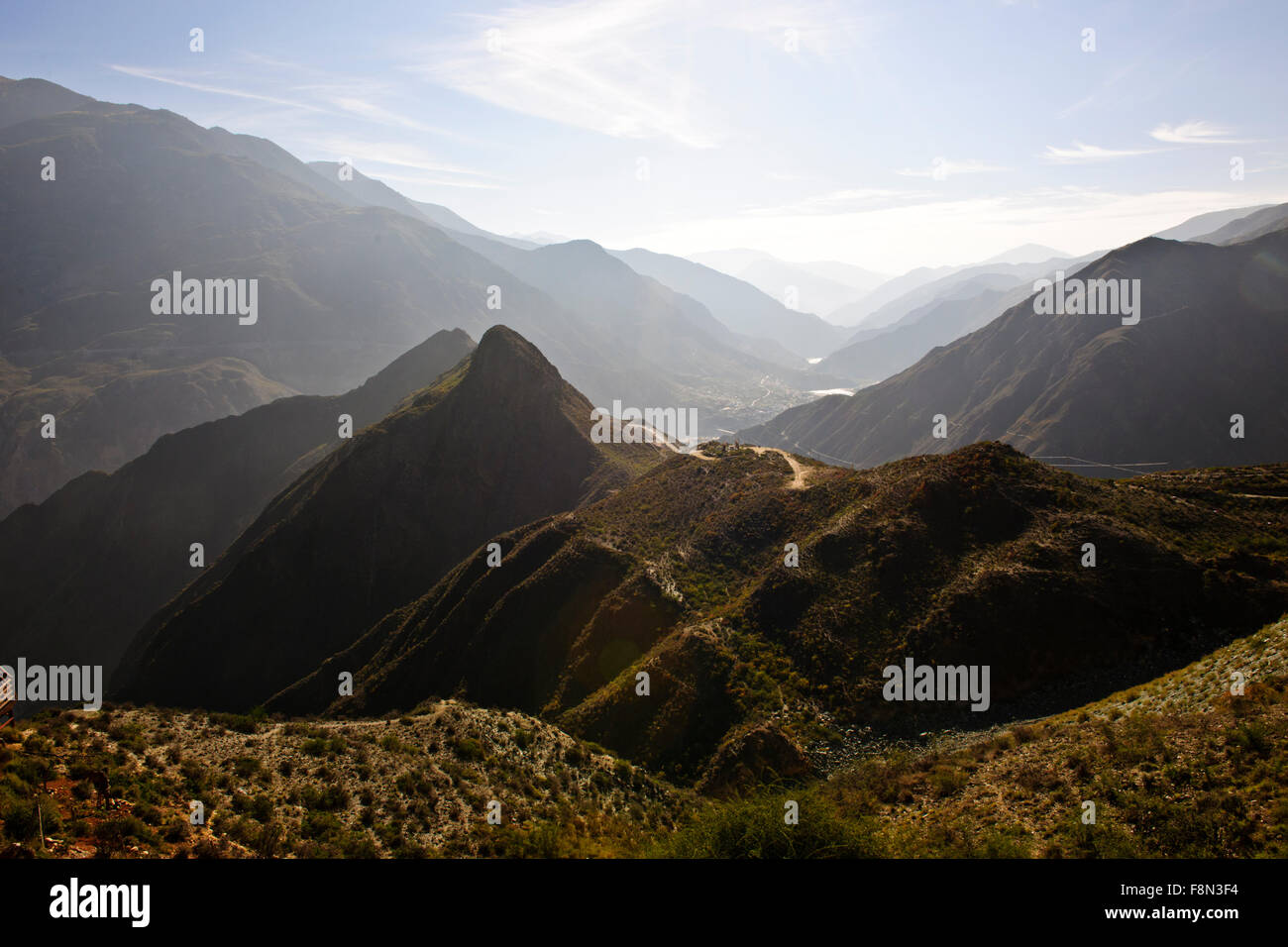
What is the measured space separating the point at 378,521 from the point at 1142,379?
121195mm

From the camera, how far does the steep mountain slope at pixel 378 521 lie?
4888 cm

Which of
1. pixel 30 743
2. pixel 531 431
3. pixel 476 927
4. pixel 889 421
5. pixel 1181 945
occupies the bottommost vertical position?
pixel 30 743

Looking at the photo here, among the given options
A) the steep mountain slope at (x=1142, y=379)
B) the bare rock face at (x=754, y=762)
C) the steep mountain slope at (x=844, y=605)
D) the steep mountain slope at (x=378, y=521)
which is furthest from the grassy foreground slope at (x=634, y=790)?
the steep mountain slope at (x=1142, y=379)

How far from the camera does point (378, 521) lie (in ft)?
188


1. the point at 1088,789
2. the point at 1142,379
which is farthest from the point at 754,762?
the point at 1142,379

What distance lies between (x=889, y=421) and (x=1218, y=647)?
133 metres

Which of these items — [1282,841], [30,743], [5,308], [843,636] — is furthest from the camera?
[5,308]

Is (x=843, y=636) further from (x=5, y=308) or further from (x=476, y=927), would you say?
(x=5, y=308)

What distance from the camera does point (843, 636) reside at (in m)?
25.7

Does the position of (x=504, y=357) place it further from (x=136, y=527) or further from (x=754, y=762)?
(x=754, y=762)

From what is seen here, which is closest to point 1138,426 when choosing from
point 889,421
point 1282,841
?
point 889,421

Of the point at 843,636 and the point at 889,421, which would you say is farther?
the point at 889,421

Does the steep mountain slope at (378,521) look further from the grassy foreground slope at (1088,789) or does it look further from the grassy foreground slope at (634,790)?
the grassy foreground slope at (1088,789)

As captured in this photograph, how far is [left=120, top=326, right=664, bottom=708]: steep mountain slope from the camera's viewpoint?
48.9m
